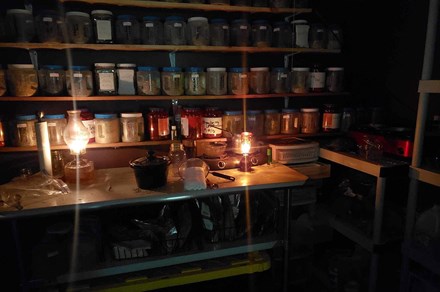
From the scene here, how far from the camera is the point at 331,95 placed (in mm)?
2266

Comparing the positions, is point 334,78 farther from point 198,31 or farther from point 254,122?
point 198,31

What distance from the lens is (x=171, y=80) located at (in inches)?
73.4

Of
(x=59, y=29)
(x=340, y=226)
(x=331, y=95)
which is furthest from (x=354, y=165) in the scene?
(x=59, y=29)

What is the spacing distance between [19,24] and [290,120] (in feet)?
5.62

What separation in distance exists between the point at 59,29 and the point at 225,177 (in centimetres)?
123

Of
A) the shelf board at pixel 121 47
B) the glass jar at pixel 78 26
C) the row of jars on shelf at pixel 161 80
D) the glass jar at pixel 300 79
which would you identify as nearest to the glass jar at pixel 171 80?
the row of jars on shelf at pixel 161 80

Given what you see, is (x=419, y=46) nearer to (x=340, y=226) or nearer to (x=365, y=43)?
(x=365, y=43)

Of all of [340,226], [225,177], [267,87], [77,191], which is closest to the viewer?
[77,191]

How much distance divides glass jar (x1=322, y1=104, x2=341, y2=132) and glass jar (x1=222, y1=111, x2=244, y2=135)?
62 cm

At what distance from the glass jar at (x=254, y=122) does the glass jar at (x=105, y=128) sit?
2.81ft

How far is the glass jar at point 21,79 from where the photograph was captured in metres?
1.67

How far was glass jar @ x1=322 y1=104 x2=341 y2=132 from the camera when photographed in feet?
7.06

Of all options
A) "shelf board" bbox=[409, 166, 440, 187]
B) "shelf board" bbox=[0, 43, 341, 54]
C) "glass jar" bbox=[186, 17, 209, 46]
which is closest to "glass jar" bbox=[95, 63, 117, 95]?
"shelf board" bbox=[0, 43, 341, 54]

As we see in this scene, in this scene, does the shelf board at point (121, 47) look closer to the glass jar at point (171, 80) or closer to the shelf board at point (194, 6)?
the glass jar at point (171, 80)
